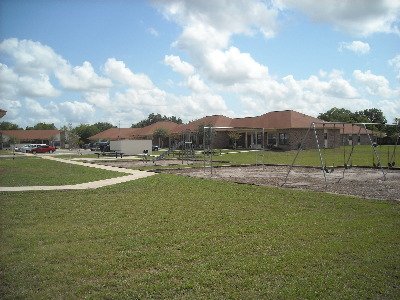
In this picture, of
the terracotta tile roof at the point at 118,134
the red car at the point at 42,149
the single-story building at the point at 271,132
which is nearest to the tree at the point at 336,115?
the single-story building at the point at 271,132

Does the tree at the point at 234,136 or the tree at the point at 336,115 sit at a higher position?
the tree at the point at 336,115

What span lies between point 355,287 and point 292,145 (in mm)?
49569

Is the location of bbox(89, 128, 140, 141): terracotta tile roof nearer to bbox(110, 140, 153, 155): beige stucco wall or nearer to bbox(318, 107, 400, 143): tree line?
bbox(110, 140, 153, 155): beige stucco wall

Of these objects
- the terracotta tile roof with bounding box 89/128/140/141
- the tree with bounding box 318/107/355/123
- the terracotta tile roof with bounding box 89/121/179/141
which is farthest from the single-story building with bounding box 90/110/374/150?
the tree with bounding box 318/107/355/123

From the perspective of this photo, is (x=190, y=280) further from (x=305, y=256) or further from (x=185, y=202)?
(x=185, y=202)

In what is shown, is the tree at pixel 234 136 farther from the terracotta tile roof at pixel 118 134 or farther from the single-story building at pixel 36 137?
the single-story building at pixel 36 137

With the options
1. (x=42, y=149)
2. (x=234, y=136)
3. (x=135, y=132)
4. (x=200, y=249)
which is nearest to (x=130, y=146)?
(x=234, y=136)

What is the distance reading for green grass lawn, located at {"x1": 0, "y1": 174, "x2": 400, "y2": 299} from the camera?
505 cm

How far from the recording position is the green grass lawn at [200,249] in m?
5.05

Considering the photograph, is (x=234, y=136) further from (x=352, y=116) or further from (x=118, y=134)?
(x=352, y=116)

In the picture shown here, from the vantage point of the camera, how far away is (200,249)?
21.8ft

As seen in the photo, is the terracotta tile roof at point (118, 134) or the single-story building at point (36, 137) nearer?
the terracotta tile roof at point (118, 134)

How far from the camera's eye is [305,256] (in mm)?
6258

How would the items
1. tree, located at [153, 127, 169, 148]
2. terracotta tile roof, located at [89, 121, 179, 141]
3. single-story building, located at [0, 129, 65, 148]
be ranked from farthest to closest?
1. single-story building, located at [0, 129, 65, 148]
2. terracotta tile roof, located at [89, 121, 179, 141]
3. tree, located at [153, 127, 169, 148]
